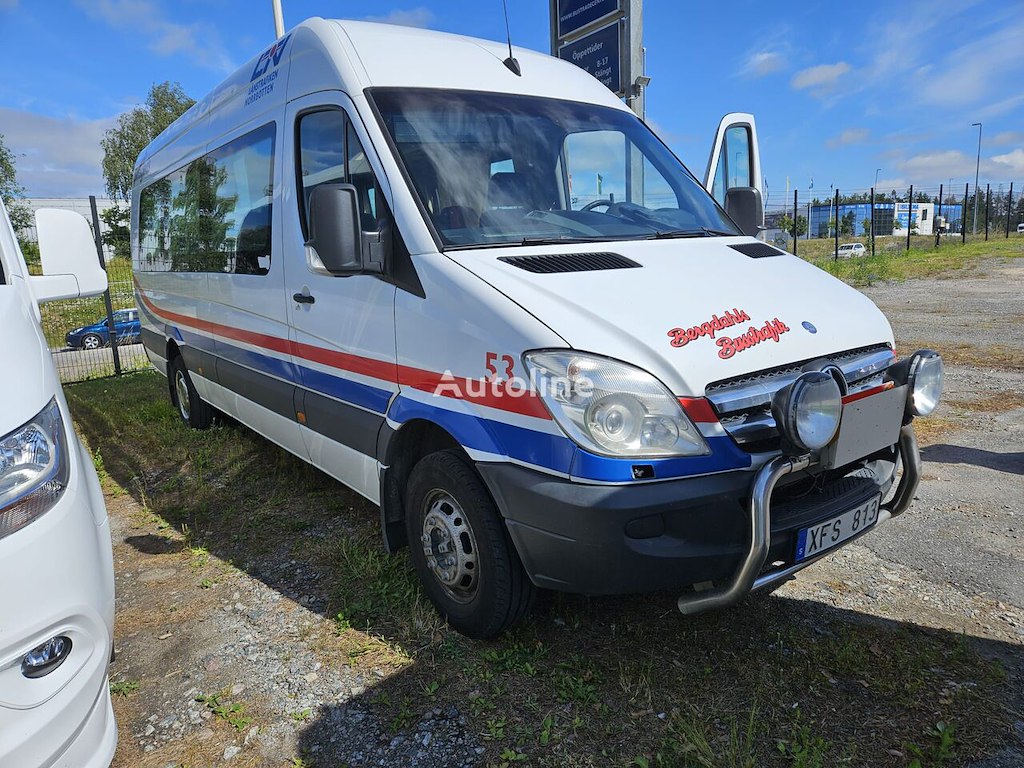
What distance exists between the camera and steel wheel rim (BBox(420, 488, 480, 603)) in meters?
2.83

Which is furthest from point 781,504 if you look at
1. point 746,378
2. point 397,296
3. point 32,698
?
point 32,698

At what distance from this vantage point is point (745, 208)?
4.19m

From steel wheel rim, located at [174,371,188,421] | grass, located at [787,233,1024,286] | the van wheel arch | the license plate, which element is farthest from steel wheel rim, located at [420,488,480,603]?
grass, located at [787,233,1024,286]

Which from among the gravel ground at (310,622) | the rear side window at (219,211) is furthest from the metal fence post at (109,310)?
the gravel ground at (310,622)

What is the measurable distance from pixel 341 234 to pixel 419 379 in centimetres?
66

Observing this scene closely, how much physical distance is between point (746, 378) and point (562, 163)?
64.1 inches

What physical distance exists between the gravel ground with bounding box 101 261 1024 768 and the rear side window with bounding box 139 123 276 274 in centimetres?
178

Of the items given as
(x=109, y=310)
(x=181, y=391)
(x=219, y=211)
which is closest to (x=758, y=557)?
(x=219, y=211)

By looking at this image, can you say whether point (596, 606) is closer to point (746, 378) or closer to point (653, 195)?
point (746, 378)

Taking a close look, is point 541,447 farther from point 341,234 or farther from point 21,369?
point 21,369

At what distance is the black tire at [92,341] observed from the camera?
10.5 metres

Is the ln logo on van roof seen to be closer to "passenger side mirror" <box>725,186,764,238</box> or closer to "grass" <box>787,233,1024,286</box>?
"passenger side mirror" <box>725,186,764,238</box>

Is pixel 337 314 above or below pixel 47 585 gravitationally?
above

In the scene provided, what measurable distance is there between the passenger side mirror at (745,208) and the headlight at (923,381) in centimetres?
153
